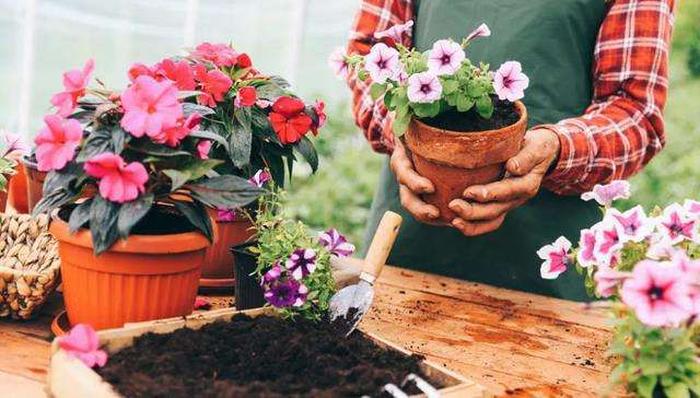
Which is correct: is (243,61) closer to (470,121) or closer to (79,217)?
(470,121)

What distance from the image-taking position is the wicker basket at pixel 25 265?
4.94 feet

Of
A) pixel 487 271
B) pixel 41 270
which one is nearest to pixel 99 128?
pixel 41 270

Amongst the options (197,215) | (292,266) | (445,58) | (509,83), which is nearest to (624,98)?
(509,83)

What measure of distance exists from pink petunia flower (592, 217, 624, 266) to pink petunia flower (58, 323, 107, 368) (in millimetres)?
759

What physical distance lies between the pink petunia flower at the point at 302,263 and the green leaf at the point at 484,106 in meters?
0.44

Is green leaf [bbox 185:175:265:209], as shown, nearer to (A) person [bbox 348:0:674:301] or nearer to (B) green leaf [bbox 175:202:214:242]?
(B) green leaf [bbox 175:202:214:242]

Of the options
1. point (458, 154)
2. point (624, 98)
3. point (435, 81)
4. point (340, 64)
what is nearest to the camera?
point (435, 81)

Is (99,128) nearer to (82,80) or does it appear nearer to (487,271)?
(82,80)

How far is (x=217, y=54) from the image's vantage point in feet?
5.98

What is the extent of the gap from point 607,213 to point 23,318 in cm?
103

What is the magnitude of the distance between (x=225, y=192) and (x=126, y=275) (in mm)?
208

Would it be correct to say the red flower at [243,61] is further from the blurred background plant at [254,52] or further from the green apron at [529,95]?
the blurred background plant at [254,52]

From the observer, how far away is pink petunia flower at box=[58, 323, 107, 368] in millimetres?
1228

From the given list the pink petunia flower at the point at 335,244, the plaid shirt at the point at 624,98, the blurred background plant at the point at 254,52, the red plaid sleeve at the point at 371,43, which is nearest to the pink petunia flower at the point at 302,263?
the pink petunia flower at the point at 335,244
